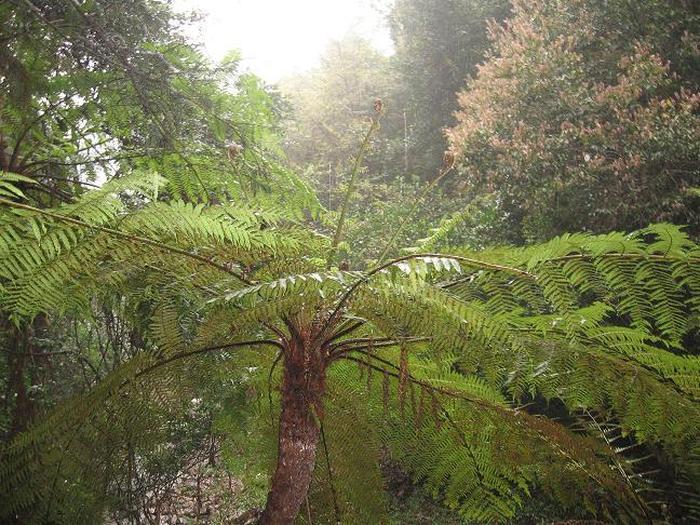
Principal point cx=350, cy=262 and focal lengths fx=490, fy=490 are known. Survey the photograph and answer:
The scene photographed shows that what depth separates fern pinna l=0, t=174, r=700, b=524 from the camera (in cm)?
112

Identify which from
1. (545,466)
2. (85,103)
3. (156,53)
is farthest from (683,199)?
(85,103)

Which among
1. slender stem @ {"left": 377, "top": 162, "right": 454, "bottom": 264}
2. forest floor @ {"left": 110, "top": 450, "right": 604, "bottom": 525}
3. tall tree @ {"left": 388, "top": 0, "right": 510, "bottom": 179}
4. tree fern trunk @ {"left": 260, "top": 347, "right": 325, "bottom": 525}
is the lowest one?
forest floor @ {"left": 110, "top": 450, "right": 604, "bottom": 525}

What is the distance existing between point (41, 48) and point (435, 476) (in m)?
2.60

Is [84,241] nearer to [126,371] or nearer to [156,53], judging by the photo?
[126,371]

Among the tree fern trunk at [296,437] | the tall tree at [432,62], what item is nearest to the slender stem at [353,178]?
the tree fern trunk at [296,437]

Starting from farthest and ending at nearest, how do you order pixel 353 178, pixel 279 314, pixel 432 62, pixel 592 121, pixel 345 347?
pixel 432 62 < pixel 592 121 < pixel 345 347 < pixel 353 178 < pixel 279 314

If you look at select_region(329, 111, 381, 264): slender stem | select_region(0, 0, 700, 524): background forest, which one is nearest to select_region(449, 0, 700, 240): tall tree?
select_region(0, 0, 700, 524): background forest

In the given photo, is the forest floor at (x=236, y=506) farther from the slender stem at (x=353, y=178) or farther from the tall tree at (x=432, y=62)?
the tall tree at (x=432, y=62)

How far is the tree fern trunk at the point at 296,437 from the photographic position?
1.35 metres

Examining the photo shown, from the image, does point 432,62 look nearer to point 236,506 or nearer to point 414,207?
point 236,506

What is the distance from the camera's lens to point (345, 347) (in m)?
1.52

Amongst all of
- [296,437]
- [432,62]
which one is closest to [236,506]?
[296,437]

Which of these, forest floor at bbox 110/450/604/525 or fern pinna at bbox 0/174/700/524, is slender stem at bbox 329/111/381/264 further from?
forest floor at bbox 110/450/604/525

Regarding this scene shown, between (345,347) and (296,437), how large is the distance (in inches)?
12.0
